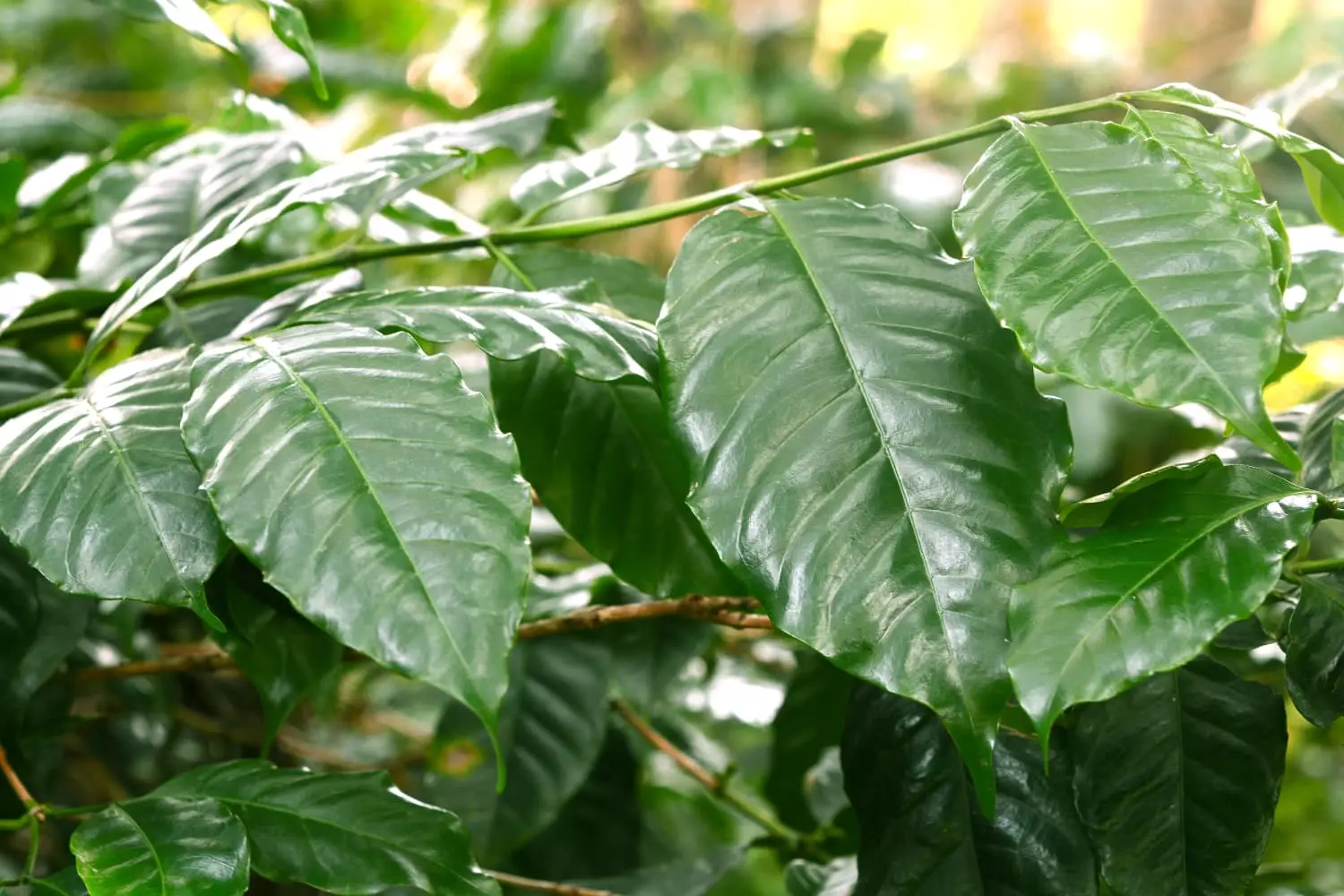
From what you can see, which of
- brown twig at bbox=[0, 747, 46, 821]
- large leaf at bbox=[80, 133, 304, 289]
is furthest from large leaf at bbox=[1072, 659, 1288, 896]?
large leaf at bbox=[80, 133, 304, 289]

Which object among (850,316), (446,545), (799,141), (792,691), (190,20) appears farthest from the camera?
(792,691)

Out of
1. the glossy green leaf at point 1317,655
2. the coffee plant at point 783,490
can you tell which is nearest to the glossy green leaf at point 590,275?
the coffee plant at point 783,490

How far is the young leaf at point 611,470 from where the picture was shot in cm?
61

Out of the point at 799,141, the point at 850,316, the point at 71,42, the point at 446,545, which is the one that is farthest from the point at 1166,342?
the point at 71,42

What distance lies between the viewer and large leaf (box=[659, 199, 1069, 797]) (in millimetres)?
436

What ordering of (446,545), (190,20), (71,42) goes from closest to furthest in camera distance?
(446,545) < (190,20) < (71,42)

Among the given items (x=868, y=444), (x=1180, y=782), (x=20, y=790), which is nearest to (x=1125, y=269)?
(x=868, y=444)

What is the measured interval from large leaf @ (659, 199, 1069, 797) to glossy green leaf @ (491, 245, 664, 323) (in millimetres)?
148

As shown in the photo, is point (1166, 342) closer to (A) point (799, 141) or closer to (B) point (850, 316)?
(B) point (850, 316)

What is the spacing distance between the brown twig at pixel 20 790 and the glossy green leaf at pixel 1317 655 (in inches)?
23.2

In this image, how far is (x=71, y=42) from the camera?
1.92 m

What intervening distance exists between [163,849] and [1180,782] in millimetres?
463

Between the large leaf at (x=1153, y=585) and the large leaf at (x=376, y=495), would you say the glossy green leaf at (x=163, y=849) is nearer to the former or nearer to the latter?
the large leaf at (x=376, y=495)

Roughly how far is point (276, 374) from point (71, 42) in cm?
174
